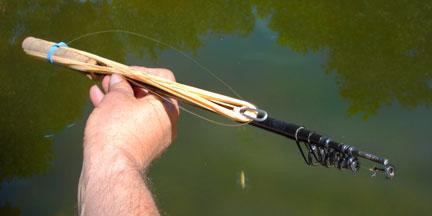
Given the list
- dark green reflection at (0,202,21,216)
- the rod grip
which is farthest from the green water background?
the rod grip

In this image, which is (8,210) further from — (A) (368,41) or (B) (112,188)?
(A) (368,41)

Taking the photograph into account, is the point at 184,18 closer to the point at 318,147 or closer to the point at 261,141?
the point at 261,141

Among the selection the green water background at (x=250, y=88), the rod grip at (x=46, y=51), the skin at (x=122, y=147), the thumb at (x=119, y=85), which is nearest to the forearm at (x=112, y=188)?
the skin at (x=122, y=147)

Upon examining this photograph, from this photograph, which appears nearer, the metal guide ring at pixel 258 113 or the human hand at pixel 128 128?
the human hand at pixel 128 128

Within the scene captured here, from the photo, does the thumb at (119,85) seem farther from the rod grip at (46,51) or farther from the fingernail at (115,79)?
the rod grip at (46,51)

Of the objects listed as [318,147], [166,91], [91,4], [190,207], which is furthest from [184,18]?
[318,147]

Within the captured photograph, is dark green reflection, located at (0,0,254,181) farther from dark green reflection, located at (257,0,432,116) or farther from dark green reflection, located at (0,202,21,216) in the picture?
dark green reflection, located at (257,0,432,116)
